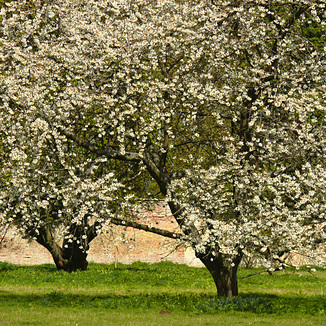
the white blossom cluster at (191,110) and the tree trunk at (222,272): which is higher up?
the white blossom cluster at (191,110)

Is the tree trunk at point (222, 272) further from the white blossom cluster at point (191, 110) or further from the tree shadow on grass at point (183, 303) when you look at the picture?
the white blossom cluster at point (191, 110)

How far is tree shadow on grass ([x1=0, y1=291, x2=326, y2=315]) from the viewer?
12852 millimetres

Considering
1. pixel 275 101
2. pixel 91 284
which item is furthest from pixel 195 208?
pixel 91 284

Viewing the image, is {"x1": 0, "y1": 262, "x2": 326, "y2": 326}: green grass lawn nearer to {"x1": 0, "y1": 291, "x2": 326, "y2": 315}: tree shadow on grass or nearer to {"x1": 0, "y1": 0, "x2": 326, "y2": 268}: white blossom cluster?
{"x1": 0, "y1": 291, "x2": 326, "y2": 315}: tree shadow on grass

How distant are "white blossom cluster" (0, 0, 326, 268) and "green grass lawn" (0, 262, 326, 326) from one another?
1.71 m

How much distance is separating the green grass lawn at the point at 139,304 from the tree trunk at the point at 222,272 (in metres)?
0.33

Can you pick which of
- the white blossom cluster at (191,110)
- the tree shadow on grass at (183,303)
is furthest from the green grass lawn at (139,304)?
the white blossom cluster at (191,110)

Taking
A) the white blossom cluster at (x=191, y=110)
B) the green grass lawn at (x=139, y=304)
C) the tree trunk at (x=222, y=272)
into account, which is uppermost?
the white blossom cluster at (x=191, y=110)

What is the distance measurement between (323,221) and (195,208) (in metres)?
3.15

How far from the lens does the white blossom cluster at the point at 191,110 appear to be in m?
11.8

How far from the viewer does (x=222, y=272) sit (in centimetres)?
1385

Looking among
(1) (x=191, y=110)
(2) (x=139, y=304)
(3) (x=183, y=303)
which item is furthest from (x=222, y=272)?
(1) (x=191, y=110)

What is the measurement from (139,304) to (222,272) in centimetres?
256

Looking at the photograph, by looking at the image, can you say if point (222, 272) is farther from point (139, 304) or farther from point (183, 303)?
point (139, 304)
